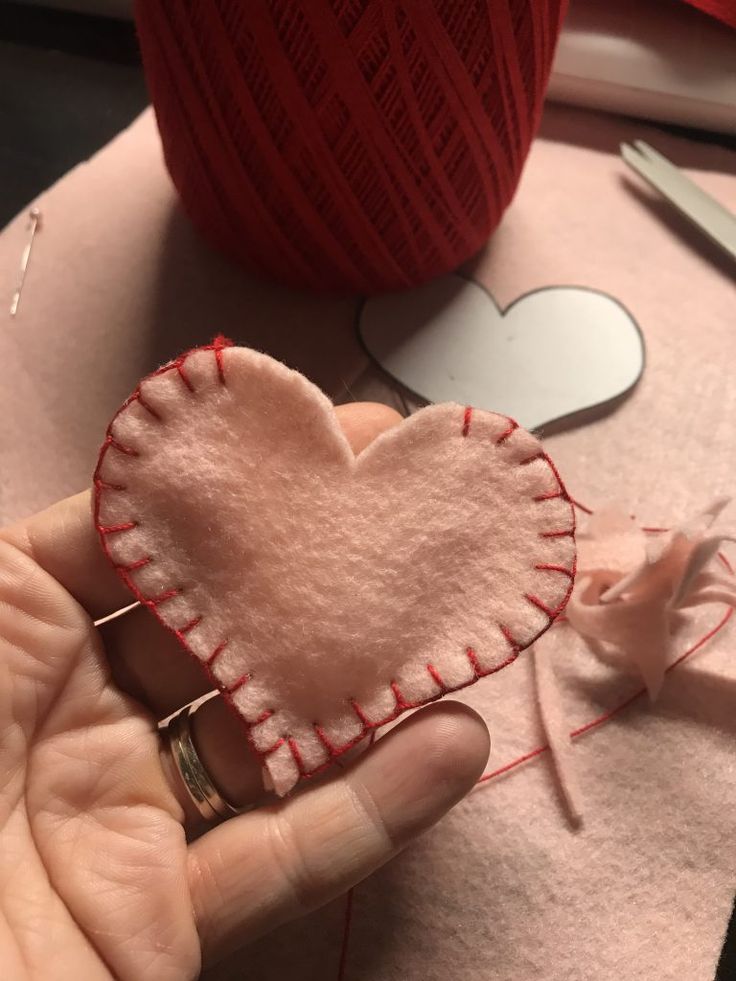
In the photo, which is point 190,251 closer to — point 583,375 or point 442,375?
point 442,375

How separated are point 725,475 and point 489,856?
0.41 m

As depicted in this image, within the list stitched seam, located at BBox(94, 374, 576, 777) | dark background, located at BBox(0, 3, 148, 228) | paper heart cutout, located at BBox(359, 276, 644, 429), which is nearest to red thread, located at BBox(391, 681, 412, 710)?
stitched seam, located at BBox(94, 374, 576, 777)

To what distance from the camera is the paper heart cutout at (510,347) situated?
829mm

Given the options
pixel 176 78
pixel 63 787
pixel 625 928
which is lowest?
pixel 625 928

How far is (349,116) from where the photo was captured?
65 centimetres

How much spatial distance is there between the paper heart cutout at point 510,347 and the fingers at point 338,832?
36cm

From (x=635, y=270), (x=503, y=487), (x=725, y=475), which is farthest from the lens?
(x=635, y=270)

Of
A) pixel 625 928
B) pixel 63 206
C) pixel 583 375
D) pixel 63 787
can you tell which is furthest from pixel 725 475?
pixel 63 206

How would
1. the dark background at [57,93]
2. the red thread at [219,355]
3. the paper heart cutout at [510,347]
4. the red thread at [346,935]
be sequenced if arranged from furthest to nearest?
the dark background at [57,93]
the paper heart cutout at [510,347]
the red thread at [346,935]
the red thread at [219,355]

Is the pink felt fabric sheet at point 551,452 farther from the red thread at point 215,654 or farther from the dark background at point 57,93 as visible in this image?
the red thread at point 215,654

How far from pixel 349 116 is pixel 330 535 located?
333 mm

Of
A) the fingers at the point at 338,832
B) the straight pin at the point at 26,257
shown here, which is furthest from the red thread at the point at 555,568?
the straight pin at the point at 26,257

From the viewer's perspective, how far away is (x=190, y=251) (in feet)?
3.06

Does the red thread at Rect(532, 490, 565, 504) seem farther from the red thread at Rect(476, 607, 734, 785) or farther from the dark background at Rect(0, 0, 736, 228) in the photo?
the dark background at Rect(0, 0, 736, 228)
